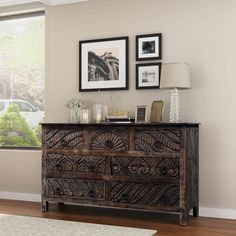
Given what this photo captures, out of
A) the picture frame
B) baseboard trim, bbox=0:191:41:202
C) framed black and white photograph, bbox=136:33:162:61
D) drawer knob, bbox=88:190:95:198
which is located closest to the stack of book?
the picture frame

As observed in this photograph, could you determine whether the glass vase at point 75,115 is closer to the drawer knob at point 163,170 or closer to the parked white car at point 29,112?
the parked white car at point 29,112

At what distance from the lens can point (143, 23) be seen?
478 cm

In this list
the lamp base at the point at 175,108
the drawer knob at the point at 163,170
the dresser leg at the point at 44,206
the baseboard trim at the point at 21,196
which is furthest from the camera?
the baseboard trim at the point at 21,196

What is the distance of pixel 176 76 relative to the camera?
4277mm

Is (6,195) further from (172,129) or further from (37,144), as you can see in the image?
(172,129)

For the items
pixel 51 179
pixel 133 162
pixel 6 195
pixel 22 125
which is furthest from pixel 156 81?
pixel 6 195

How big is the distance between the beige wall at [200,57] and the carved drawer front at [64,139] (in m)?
0.62

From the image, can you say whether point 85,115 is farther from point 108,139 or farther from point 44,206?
point 44,206

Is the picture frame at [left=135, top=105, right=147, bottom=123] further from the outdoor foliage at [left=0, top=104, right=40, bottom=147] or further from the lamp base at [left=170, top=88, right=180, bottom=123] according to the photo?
the outdoor foliage at [left=0, top=104, right=40, bottom=147]

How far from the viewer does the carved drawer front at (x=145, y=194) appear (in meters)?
4.08

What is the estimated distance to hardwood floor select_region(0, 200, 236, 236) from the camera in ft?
12.7

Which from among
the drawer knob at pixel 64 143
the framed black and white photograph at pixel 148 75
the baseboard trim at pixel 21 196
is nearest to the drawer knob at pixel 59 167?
the drawer knob at pixel 64 143

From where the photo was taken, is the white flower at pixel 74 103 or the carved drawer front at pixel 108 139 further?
the white flower at pixel 74 103

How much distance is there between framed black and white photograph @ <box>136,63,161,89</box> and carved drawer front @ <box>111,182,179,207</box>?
1119 millimetres
